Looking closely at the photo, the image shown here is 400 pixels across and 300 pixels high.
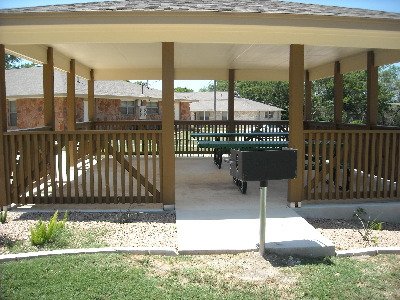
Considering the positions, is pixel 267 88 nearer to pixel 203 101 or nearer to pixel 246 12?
pixel 203 101

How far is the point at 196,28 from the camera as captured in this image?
5.94m

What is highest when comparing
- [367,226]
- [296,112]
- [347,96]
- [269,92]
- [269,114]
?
[269,92]

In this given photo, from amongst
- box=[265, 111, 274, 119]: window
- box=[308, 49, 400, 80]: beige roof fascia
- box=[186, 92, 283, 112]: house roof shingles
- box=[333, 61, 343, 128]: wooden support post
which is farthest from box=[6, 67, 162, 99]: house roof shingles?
box=[265, 111, 274, 119]: window

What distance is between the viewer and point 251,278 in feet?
13.1

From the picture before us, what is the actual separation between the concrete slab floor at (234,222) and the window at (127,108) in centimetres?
2084

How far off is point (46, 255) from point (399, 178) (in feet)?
18.7

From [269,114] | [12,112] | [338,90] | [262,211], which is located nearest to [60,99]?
[12,112]

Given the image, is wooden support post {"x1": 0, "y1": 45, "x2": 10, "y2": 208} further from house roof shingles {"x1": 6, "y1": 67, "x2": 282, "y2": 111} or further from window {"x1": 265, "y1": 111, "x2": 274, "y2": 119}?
window {"x1": 265, "y1": 111, "x2": 274, "y2": 119}

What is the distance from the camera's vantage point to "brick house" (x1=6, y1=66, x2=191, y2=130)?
21.3 meters

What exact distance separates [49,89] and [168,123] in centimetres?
305

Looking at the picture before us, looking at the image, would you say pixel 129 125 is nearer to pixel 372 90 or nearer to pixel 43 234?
pixel 372 90

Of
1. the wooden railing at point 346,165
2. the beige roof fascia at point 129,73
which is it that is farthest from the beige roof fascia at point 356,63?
the beige roof fascia at point 129,73

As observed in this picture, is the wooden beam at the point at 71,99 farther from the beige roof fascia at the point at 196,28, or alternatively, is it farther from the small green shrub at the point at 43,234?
the small green shrub at the point at 43,234

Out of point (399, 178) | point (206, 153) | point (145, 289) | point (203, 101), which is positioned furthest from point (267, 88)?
point (145, 289)
